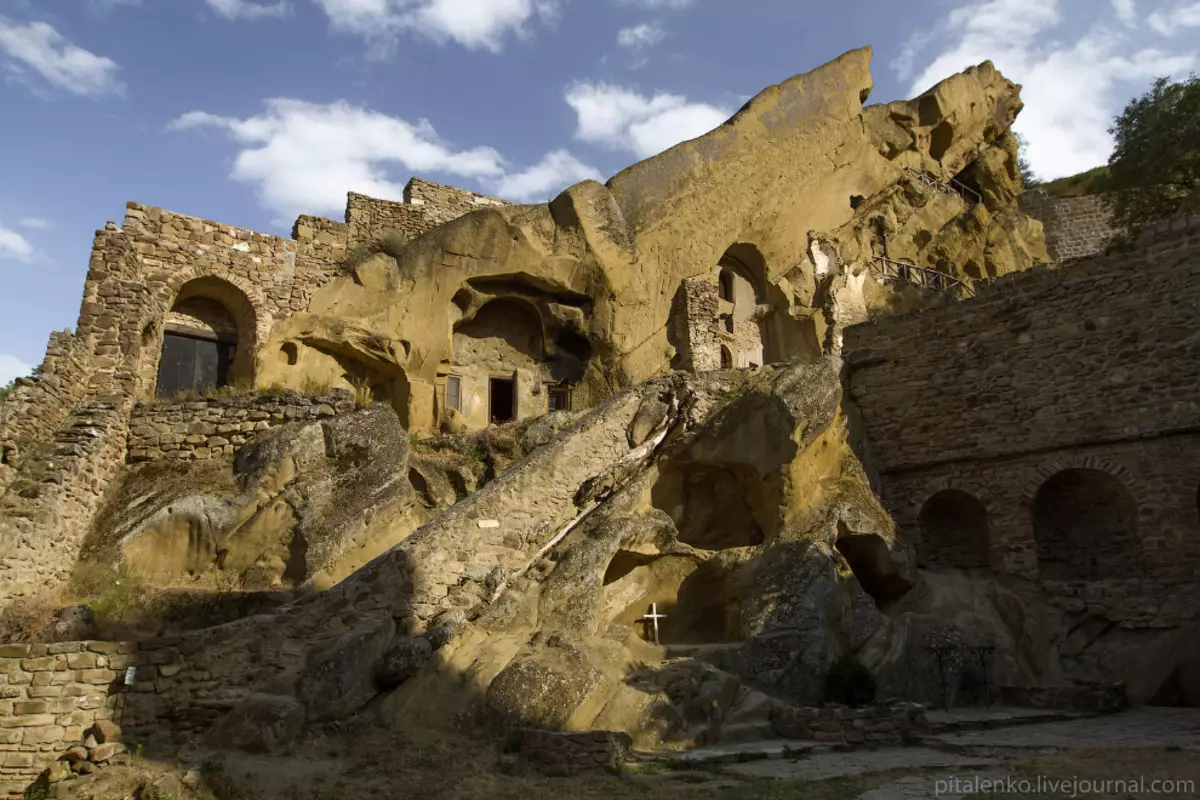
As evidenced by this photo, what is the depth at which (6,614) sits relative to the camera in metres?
8.88

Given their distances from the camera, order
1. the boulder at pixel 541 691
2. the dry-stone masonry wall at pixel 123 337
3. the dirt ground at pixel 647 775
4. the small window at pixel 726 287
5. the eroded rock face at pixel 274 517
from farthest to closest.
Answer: the small window at pixel 726 287 → the eroded rock face at pixel 274 517 → the dry-stone masonry wall at pixel 123 337 → the boulder at pixel 541 691 → the dirt ground at pixel 647 775

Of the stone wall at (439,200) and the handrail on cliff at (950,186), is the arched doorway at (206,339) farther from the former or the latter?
the handrail on cliff at (950,186)

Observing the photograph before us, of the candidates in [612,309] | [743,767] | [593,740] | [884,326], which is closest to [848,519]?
[884,326]

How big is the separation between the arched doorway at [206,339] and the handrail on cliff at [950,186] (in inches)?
718

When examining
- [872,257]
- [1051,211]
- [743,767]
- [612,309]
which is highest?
[1051,211]

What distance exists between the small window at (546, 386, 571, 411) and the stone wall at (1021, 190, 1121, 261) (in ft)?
64.1

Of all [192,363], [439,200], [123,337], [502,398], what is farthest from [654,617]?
[439,200]

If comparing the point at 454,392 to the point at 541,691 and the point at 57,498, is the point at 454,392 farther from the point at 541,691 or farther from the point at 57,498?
the point at 541,691

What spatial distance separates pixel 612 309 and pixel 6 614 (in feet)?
41.6

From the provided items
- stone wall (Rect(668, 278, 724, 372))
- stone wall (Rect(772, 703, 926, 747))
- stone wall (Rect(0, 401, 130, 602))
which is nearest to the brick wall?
stone wall (Rect(0, 401, 130, 602))

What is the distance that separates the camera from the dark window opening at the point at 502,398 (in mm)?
18938

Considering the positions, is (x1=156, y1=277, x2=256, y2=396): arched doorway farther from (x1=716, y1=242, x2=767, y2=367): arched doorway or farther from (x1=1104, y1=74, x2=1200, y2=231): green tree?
(x1=1104, y1=74, x2=1200, y2=231): green tree

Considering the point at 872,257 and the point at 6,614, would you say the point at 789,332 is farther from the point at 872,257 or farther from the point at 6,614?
the point at 6,614

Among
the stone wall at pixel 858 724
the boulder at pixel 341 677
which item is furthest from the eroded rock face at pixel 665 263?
the stone wall at pixel 858 724
